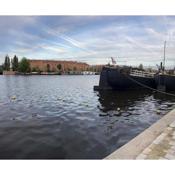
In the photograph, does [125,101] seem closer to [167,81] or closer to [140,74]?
[167,81]

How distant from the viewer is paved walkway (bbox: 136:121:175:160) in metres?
3.73

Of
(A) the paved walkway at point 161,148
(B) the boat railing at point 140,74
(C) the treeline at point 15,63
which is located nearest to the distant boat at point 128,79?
(B) the boat railing at point 140,74

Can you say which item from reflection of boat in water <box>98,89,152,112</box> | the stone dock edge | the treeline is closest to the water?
the stone dock edge

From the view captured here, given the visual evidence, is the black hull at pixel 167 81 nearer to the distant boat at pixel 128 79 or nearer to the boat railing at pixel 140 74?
the distant boat at pixel 128 79

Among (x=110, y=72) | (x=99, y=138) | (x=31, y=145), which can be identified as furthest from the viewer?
(x=110, y=72)

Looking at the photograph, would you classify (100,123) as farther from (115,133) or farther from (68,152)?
(68,152)

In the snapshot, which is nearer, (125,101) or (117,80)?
(125,101)

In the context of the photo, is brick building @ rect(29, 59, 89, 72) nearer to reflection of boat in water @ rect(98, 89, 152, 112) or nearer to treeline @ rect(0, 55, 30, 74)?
treeline @ rect(0, 55, 30, 74)

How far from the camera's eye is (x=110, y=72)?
66.9ft

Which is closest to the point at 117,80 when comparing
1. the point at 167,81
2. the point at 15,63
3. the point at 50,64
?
the point at 167,81

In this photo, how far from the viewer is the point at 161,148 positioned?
4.05 metres
